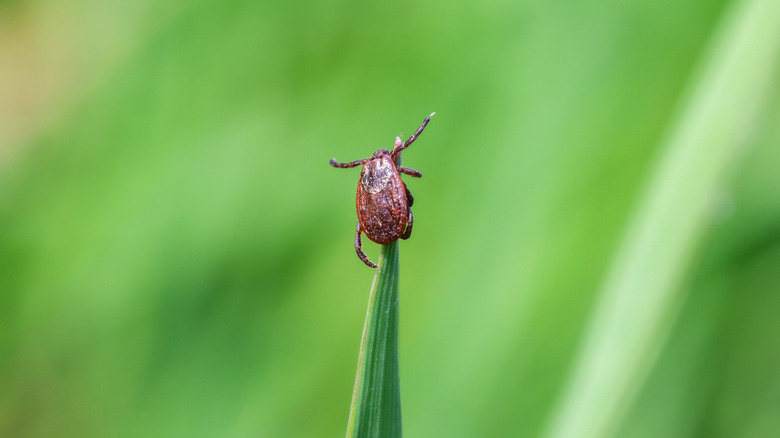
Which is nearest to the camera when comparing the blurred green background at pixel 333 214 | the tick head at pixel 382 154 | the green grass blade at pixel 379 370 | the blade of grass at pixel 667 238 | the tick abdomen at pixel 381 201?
the green grass blade at pixel 379 370

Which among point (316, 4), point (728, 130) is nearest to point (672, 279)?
point (728, 130)

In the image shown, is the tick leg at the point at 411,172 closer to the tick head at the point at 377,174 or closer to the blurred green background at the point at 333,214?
the tick head at the point at 377,174

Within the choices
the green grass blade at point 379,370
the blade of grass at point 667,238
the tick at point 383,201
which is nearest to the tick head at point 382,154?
the tick at point 383,201

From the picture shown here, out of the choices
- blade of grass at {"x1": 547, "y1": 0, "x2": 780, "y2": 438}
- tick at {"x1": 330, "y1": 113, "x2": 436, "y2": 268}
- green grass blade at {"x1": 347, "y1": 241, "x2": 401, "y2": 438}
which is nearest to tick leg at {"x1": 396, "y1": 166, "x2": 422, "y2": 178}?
tick at {"x1": 330, "y1": 113, "x2": 436, "y2": 268}

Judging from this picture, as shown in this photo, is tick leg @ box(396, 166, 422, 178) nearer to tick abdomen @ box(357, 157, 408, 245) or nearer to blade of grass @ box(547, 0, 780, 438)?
tick abdomen @ box(357, 157, 408, 245)

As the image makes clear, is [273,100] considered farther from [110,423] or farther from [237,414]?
[110,423]

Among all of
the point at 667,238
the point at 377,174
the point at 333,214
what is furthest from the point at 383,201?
the point at 667,238
